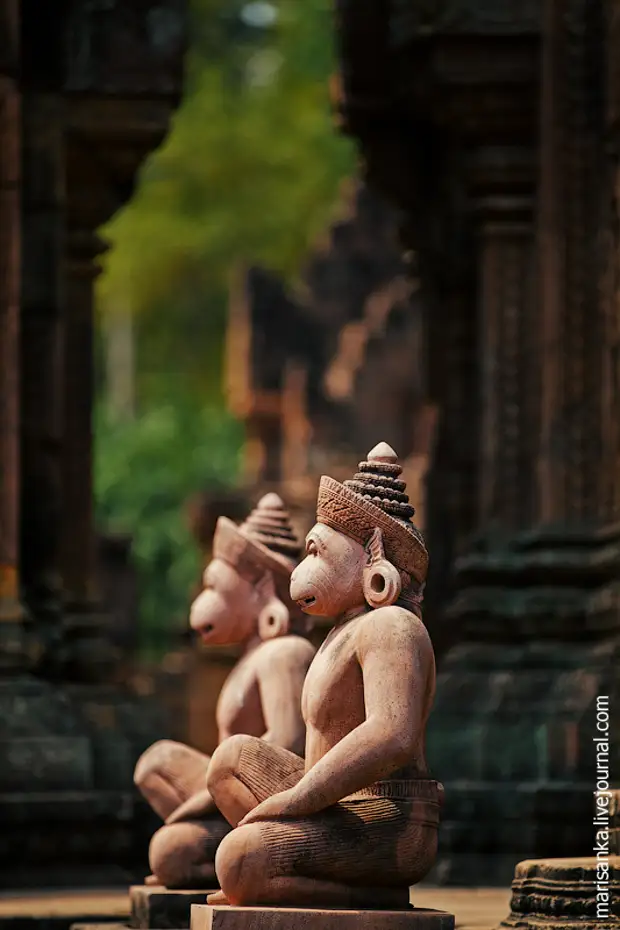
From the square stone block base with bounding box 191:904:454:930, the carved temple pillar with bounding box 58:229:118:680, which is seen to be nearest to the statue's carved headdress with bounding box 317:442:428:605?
the square stone block base with bounding box 191:904:454:930

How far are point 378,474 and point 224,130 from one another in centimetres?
4266

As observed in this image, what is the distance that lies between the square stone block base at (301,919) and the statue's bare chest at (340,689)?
1.95 ft

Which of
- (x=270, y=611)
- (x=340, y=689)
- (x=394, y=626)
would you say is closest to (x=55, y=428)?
(x=270, y=611)

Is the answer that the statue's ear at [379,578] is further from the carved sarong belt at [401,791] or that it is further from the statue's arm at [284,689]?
the statue's arm at [284,689]

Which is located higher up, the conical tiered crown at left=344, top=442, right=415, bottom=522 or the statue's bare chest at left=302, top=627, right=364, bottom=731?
the conical tiered crown at left=344, top=442, right=415, bottom=522

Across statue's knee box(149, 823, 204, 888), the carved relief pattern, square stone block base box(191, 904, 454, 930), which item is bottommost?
statue's knee box(149, 823, 204, 888)

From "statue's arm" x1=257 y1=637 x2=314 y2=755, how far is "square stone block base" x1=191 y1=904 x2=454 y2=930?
141 cm

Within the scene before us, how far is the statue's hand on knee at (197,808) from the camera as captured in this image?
980 cm

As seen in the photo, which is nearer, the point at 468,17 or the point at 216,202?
the point at 468,17

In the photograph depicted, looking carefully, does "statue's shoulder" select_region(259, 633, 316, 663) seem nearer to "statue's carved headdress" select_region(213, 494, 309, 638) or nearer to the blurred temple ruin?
"statue's carved headdress" select_region(213, 494, 309, 638)

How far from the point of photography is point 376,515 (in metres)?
8.46

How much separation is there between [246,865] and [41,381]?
302 inches

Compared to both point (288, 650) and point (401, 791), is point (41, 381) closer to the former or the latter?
point (288, 650)

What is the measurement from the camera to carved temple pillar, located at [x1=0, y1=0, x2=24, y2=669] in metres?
14.4
